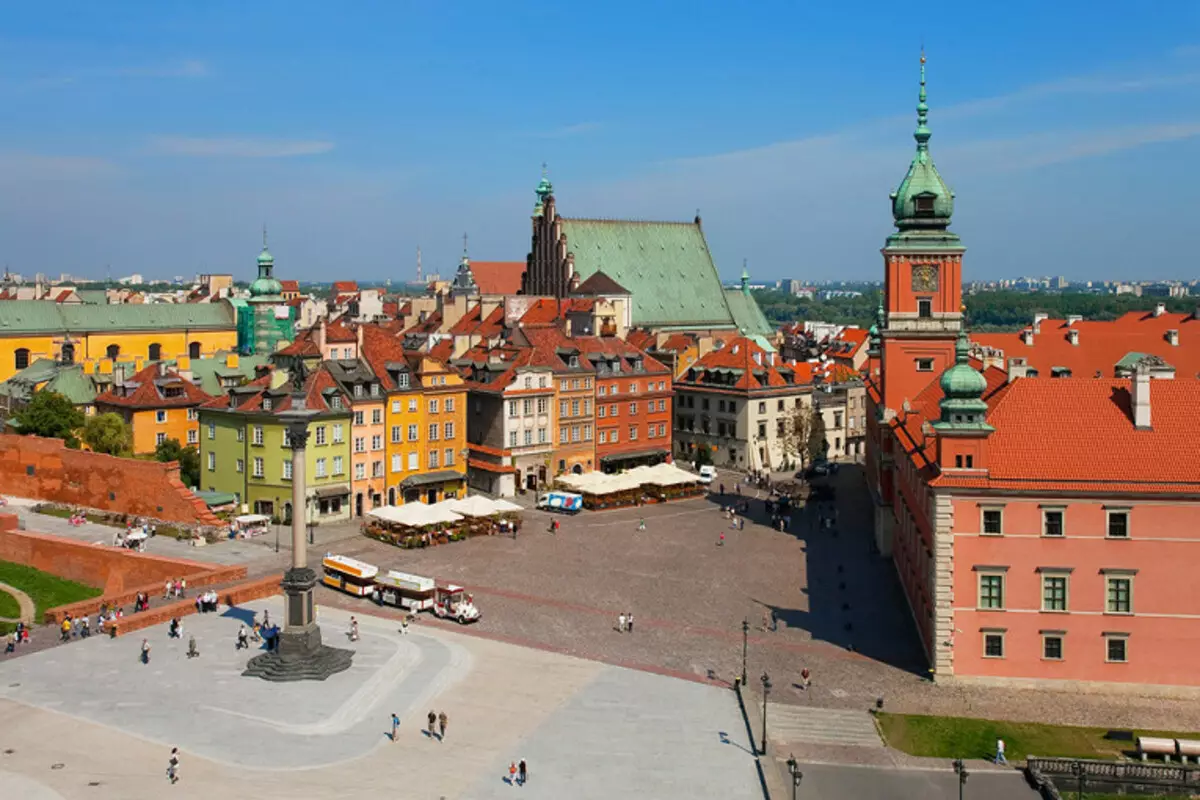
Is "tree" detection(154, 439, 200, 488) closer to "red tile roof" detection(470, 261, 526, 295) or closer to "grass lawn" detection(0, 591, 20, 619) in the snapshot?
"grass lawn" detection(0, 591, 20, 619)

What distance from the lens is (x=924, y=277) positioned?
64.6 m

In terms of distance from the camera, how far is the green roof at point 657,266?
114500 mm

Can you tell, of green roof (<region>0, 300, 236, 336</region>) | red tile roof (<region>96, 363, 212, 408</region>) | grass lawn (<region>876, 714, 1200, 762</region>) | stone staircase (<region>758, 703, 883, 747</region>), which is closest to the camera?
grass lawn (<region>876, 714, 1200, 762</region>)

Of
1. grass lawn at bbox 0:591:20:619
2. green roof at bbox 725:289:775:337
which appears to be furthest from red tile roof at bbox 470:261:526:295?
grass lawn at bbox 0:591:20:619

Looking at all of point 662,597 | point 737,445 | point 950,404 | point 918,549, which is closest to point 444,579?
point 662,597

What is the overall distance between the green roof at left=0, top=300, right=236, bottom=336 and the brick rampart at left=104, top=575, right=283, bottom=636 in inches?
2522

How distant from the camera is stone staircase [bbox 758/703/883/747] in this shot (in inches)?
1519

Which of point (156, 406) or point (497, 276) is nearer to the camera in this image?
point (156, 406)

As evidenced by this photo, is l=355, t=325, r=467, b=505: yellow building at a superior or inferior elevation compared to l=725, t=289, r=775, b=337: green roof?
inferior

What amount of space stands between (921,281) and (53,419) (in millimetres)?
51681

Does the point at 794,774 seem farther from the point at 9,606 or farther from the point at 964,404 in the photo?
the point at 9,606

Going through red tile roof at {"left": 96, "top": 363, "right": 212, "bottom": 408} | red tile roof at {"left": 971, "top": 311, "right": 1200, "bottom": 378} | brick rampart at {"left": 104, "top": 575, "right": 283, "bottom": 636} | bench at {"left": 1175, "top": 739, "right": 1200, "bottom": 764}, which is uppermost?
red tile roof at {"left": 971, "top": 311, "right": 1200, "bottom": 378}

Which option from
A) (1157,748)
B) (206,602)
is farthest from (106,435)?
(1157,748)

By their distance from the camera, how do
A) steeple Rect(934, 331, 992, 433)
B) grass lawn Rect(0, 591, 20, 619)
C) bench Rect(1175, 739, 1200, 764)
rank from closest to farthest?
bench Rect(1175, 739, 1200, 764), steeple Rect(934, 331, 992, 433), grass lawn Rect(0, 591, 20, 619)
